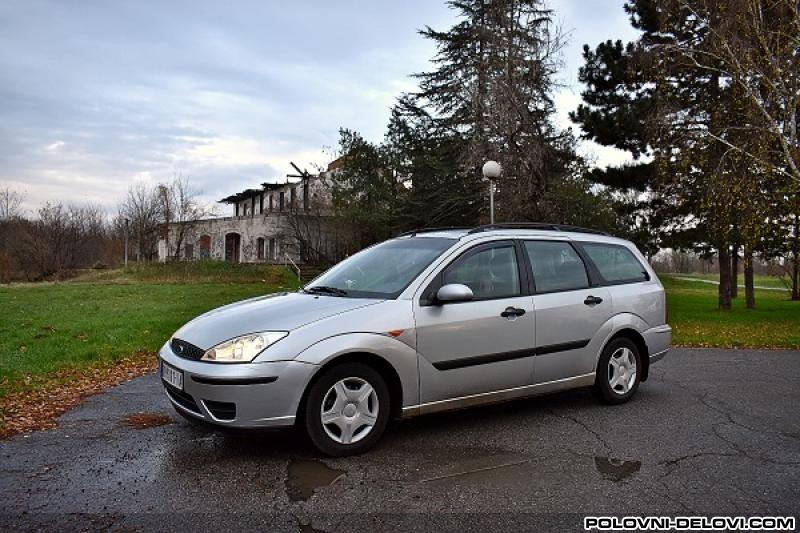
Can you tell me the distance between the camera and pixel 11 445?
15.6 feet

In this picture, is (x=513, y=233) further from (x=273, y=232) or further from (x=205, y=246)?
(x=205, y=246)

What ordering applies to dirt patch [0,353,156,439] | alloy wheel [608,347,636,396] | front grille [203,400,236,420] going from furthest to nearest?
alloy wheel [608,347,636,396], dirt patch [0,353,156,439], front grille [203,400,236,420]

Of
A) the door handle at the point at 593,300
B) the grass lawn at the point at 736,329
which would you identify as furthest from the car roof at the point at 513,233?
the grass lawn at the point at 736,329

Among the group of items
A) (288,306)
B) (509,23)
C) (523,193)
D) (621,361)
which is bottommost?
(621,361)

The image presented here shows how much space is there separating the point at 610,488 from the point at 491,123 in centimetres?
2170

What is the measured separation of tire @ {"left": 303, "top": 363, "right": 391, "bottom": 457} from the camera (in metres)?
4.31

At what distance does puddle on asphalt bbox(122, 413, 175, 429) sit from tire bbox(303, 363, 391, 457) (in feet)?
6.02

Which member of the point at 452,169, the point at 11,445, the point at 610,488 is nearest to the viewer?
the point at 610,488

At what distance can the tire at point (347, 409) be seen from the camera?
431 centimetres

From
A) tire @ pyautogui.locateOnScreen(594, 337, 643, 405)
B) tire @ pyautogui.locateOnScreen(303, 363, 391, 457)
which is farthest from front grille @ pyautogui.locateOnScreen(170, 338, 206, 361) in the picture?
tire @ pyautogui.locateOnScreen(594, 337, 643, 405)

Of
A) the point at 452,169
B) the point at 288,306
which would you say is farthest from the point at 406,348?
the point at 452,169

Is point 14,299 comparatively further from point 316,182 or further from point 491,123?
point 316,182

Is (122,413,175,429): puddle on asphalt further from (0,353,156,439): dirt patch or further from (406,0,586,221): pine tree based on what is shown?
(406,0,586,221): pine tree

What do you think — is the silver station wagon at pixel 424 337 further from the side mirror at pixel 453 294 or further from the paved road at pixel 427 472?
the paved road at pixel 427 472
